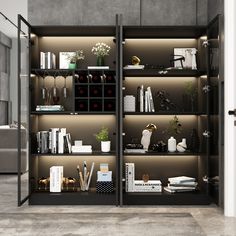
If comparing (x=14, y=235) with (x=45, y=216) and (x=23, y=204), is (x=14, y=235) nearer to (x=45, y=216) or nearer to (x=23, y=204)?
(x=45, y=216)

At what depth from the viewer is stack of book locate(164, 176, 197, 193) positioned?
6.13 meters

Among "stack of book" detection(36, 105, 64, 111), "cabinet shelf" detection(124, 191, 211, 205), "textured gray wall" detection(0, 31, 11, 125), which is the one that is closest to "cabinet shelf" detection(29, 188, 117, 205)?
"cabinet shelf" detection(124, 191, 211, 205)

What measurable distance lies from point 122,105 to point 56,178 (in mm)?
1195

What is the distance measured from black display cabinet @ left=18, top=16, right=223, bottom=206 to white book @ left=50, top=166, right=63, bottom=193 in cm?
12

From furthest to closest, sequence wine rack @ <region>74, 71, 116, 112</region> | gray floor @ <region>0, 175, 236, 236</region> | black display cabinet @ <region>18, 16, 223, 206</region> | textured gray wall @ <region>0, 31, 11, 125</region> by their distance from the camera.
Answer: textured gray wall @ <region>0, 31, 11, 125</region>
wine rack @ <region>74, 71, 116, 112</region>
black display cabinet @ <region>18, 16, 223, 206</region>
gray floor @ <region>0, 175, 236, 236</region>

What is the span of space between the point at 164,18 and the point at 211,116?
143cm

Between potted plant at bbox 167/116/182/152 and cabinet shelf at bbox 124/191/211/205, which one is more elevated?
potted plant at bbox 167/116/182/152

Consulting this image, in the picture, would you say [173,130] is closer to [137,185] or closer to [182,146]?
[182,146]

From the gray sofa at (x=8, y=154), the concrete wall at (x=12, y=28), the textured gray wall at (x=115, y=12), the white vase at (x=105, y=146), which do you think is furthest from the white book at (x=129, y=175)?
the concrete wall at (x=12, y=28)

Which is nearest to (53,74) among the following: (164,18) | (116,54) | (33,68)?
(33,68)

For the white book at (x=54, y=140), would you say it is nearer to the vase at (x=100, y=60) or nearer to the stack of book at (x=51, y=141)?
the stack of book at (x=51, y=141)

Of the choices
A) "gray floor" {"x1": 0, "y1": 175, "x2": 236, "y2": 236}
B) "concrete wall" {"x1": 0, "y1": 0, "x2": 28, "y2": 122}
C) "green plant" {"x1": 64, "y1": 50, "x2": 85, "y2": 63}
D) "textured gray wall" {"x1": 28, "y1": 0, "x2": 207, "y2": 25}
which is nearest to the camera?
"gray floor" {"x1": 0, "y1": 175, "x2": 236, "y2": 236}

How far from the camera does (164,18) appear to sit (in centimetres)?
646

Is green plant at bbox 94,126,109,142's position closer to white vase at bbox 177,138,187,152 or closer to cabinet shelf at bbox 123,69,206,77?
cabinet shelf at bbox 123,69,206,77
